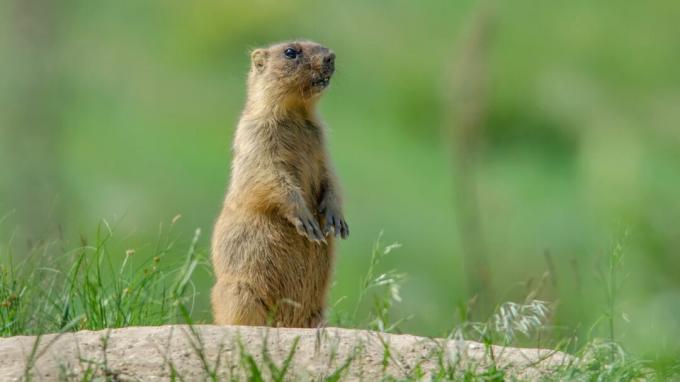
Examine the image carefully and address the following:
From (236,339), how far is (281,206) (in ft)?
5.40

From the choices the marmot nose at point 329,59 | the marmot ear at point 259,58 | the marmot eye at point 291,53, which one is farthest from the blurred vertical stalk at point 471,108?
the marmot ear at point 259,58

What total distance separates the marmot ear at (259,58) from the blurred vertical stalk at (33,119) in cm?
409

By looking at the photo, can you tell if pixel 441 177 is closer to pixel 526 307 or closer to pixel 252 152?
pixel 252 152

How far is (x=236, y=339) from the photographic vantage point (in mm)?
5043

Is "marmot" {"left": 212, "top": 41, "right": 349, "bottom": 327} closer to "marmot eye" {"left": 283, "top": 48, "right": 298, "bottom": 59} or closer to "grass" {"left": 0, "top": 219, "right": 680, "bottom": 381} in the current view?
"marmot eye" {"left": 283, "top": 48, "right": 298, "bottom": 59}

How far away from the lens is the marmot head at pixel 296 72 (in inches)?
277

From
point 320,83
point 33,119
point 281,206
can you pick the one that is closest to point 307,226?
point 281,206

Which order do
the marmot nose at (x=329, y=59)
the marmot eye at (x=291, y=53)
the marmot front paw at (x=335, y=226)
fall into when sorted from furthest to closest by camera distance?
the marmot eye at (x=291, y=53)
the marmot nose at (x=329, y=59)
the marmot front paw at (x=335, y=226)

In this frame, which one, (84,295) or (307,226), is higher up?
(307,226)

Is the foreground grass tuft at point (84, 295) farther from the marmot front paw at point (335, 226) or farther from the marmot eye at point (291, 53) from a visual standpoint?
the marmot eye at point (291, 53)

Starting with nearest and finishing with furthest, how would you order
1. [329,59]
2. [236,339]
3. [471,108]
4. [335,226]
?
[471,108] < [236,339] < [335,226] < [329,59]

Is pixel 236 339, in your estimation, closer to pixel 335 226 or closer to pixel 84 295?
pixel 84 295

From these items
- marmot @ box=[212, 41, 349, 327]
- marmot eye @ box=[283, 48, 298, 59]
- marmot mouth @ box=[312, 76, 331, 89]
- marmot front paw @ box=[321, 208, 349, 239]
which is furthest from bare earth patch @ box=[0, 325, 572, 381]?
marmot eye @ box=[283, 48, 298, 59]

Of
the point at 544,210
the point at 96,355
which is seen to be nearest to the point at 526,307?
the point at 96,355
